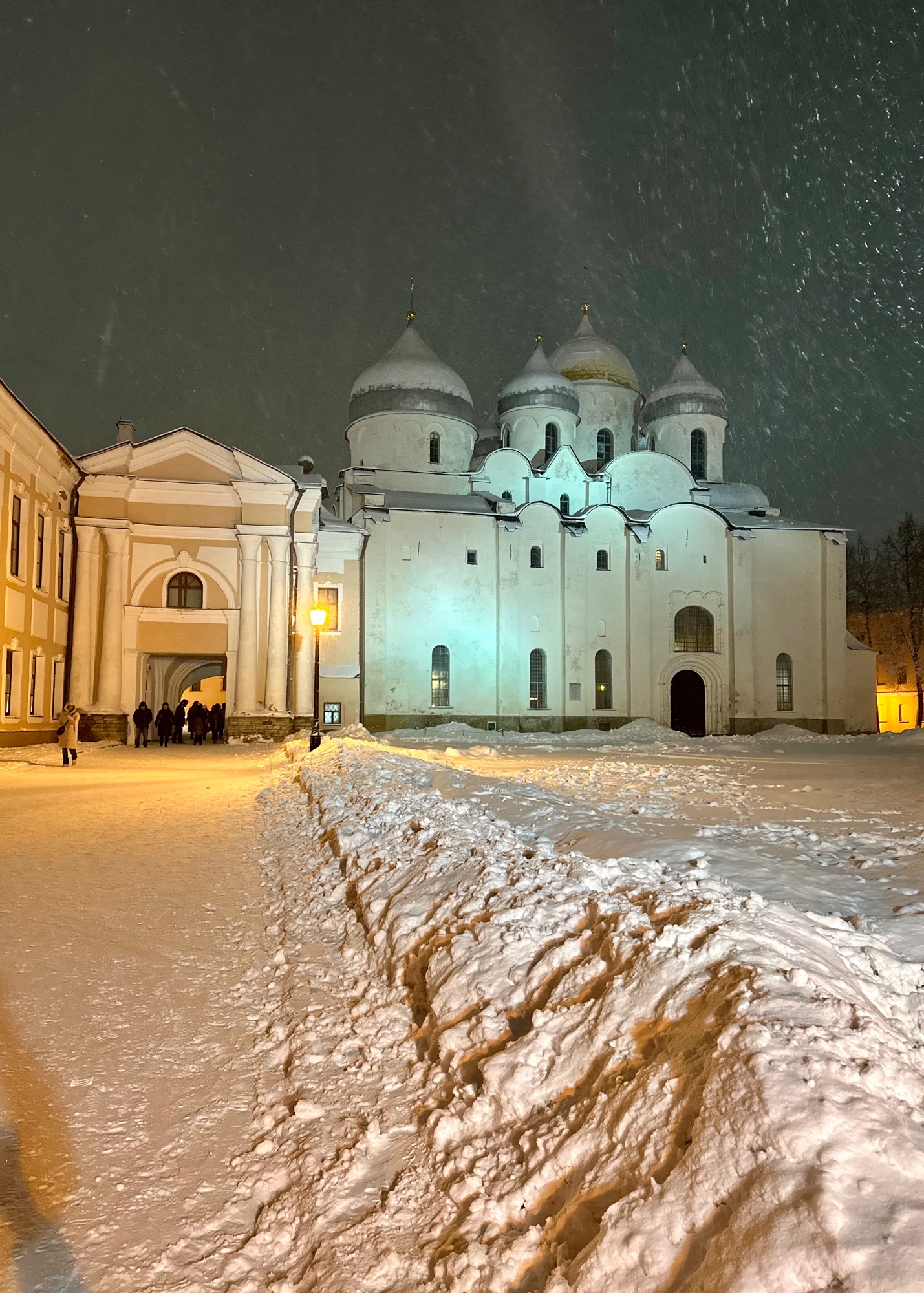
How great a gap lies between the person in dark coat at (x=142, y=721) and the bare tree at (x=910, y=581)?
117 feet

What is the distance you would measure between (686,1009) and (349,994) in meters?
2.41

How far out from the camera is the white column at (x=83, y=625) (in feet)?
94.7

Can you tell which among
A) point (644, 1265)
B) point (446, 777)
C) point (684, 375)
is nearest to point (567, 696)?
point (684, 375)

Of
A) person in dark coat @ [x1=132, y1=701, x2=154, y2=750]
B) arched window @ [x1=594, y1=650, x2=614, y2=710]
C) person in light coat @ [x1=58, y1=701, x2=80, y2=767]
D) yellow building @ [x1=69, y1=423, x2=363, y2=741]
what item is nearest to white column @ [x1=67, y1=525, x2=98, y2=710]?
yellow building @ [x1=69, y1=423, x2=363, y2=741]

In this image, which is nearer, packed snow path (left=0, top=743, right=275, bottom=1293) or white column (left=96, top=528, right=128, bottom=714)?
packed snow path (left=0, top=743, right=275, bottom=1293)

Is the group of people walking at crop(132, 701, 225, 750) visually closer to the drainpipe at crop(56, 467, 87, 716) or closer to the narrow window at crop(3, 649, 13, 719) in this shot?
the drainpipe at crop(56, 467, 87, 716)

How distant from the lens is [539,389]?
1736 inches

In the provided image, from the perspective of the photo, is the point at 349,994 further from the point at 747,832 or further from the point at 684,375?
the point at 684,375

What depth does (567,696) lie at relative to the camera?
39.4 meters

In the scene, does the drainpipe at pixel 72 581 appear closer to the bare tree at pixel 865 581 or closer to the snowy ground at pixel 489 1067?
the snowy ground at pixel 489 1067

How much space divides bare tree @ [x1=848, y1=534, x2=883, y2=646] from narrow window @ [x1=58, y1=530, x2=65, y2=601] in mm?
40661

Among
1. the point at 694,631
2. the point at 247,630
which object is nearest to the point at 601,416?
the point at 694,631

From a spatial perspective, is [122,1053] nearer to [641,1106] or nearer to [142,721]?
[641,1106]

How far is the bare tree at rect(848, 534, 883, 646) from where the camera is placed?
2114 inches
